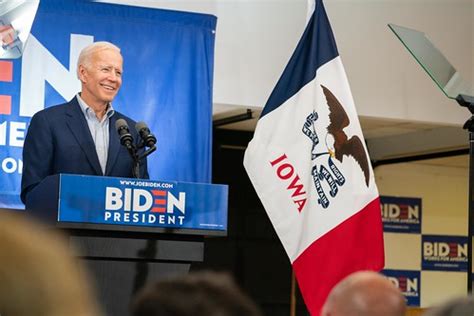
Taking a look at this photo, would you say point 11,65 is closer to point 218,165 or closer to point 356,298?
point 218,165

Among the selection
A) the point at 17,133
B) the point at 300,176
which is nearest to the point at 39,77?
the point at 17,133

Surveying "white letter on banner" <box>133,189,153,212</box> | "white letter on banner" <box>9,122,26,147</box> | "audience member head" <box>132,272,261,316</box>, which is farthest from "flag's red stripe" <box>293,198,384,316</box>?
"audience member head" <box>132,272,261,316</box>

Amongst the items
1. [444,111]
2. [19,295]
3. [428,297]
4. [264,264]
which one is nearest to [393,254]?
[428,297]

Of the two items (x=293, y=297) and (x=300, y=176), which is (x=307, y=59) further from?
(x=293, y=297)

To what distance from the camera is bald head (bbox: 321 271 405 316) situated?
1.60m

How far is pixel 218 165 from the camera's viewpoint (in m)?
9.62

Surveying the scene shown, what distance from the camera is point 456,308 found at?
1364 mm

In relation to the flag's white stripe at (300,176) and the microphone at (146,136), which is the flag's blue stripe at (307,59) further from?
the microphone at (146,136)

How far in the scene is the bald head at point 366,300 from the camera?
1.60 meters

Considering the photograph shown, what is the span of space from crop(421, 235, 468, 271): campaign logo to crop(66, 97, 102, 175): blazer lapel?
6.82 m

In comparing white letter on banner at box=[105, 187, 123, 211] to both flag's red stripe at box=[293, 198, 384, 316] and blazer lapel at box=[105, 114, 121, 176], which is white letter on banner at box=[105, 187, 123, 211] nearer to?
blazer lapel at box=[105, 114, 121, 176]

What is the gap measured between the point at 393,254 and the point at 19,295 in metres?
9.56

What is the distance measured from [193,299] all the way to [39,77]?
5150mm

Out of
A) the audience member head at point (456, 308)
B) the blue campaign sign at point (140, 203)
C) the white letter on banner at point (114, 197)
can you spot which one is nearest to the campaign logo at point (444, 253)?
the blue campaign sign at point (140, 203)
